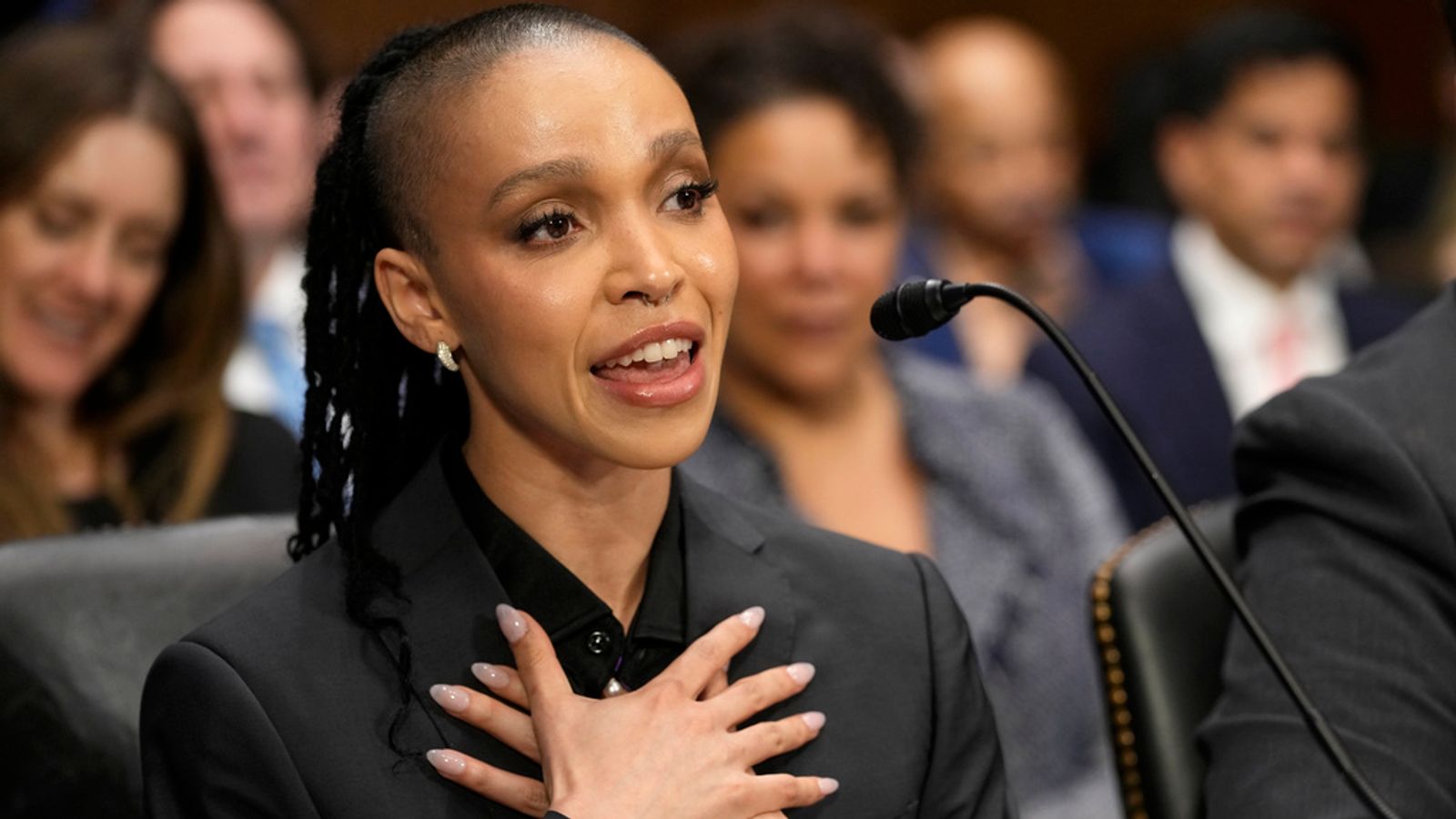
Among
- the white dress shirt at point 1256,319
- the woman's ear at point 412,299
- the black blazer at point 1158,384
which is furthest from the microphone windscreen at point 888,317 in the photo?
the white dress shirt at point 1256,319

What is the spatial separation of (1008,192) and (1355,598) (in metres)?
3.49

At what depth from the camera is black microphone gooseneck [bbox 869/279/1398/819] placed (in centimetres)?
154

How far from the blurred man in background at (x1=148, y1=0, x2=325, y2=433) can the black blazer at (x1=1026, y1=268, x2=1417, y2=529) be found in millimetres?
1429

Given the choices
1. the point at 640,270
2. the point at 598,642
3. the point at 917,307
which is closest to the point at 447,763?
the point at 598,642

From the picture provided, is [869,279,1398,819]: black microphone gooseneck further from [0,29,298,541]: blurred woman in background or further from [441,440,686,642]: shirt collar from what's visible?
[0,29,298,541]: blurred woman in background

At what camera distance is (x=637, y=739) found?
1562mm

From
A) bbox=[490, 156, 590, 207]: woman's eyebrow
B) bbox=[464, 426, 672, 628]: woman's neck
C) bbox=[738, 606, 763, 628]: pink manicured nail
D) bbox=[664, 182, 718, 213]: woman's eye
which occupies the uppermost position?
bbox=[490, 156, 590, 207]: woman's eyebrow

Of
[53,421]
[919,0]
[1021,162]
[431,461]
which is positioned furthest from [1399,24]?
[431,461]

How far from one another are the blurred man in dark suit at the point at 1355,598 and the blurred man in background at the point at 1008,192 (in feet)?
10.6

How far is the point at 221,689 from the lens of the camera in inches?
60.5

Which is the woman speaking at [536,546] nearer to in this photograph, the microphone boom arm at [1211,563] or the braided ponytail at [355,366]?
the braided ponytail at [355,366]

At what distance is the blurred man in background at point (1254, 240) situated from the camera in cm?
366

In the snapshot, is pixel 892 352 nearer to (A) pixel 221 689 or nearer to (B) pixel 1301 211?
(B) pixel 1301 211

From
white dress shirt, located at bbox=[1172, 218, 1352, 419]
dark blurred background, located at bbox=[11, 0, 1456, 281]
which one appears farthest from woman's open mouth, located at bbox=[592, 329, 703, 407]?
dark blurred background, located at bbox=[11, 0, 1456, 281]
